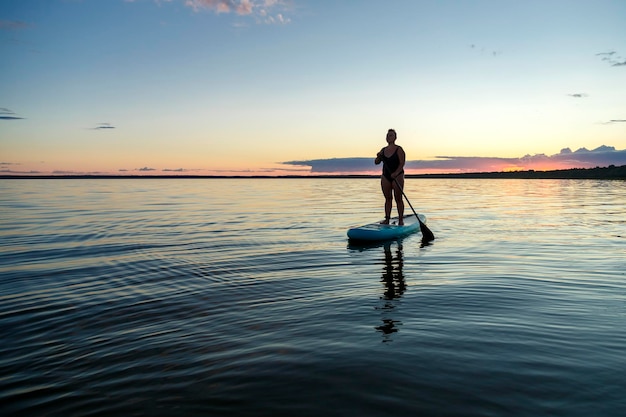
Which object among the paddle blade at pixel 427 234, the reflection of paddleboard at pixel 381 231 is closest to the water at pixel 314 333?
the reflection of paddleboard at pixel 381 231

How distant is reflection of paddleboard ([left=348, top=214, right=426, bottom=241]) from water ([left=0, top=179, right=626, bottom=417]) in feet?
5.64

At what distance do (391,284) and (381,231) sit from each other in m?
5.33

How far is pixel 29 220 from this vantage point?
1855 cm

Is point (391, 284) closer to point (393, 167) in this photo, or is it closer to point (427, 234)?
point (427, 234)

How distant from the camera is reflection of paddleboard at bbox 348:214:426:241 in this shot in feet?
40.3

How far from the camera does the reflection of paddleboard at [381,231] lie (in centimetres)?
1230

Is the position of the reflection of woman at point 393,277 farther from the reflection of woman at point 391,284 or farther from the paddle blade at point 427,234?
the paddle blade at point 427,234

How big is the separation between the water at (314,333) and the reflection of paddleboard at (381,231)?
1719 mm

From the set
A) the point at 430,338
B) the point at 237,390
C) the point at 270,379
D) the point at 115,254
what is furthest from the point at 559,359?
the point at 115,254

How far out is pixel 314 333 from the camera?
4.80 metres

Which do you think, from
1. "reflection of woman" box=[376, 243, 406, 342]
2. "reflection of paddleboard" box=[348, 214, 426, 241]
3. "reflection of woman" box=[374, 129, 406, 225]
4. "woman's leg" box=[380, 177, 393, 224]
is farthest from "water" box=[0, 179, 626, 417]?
"woman's leg" box=[380, 177, 393, 224]

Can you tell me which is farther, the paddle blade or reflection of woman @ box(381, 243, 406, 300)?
the paddle blade

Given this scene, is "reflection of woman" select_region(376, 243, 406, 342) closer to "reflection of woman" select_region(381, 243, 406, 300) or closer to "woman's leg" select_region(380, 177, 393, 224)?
"reflection of woman" select_region(381, 243, 406, 300)

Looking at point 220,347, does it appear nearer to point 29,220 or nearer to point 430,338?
point 430,338
